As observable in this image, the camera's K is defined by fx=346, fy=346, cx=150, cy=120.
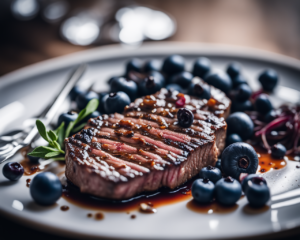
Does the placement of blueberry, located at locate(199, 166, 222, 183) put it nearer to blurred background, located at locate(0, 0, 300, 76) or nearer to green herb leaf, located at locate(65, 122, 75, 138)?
green herb leaf, located at locate(65, 122, 75, 138)

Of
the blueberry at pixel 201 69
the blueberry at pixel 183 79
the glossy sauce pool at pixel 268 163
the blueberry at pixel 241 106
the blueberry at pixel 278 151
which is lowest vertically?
the glossy sauce pool at pixel 268 163

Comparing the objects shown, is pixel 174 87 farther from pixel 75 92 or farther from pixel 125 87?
pixel 75 92

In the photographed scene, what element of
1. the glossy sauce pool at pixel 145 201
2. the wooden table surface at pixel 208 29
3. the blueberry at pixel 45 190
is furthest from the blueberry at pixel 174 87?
the wooden table surface at pixel 208 29

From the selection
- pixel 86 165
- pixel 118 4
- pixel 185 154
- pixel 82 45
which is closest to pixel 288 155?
pixel 185 154

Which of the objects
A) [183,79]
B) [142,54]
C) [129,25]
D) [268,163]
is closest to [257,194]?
[268,163]

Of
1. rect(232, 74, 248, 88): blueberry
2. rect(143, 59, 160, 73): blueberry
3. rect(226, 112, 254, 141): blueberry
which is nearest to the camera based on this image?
rect(226, 112, 254, 141): blueberry

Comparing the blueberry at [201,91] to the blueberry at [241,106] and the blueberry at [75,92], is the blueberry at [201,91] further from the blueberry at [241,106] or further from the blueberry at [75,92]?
the blueberry at [75,92]

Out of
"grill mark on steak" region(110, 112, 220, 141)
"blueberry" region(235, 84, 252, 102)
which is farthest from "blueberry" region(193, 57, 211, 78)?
"grill mark on steak" region(110, 112, 220, 141)
